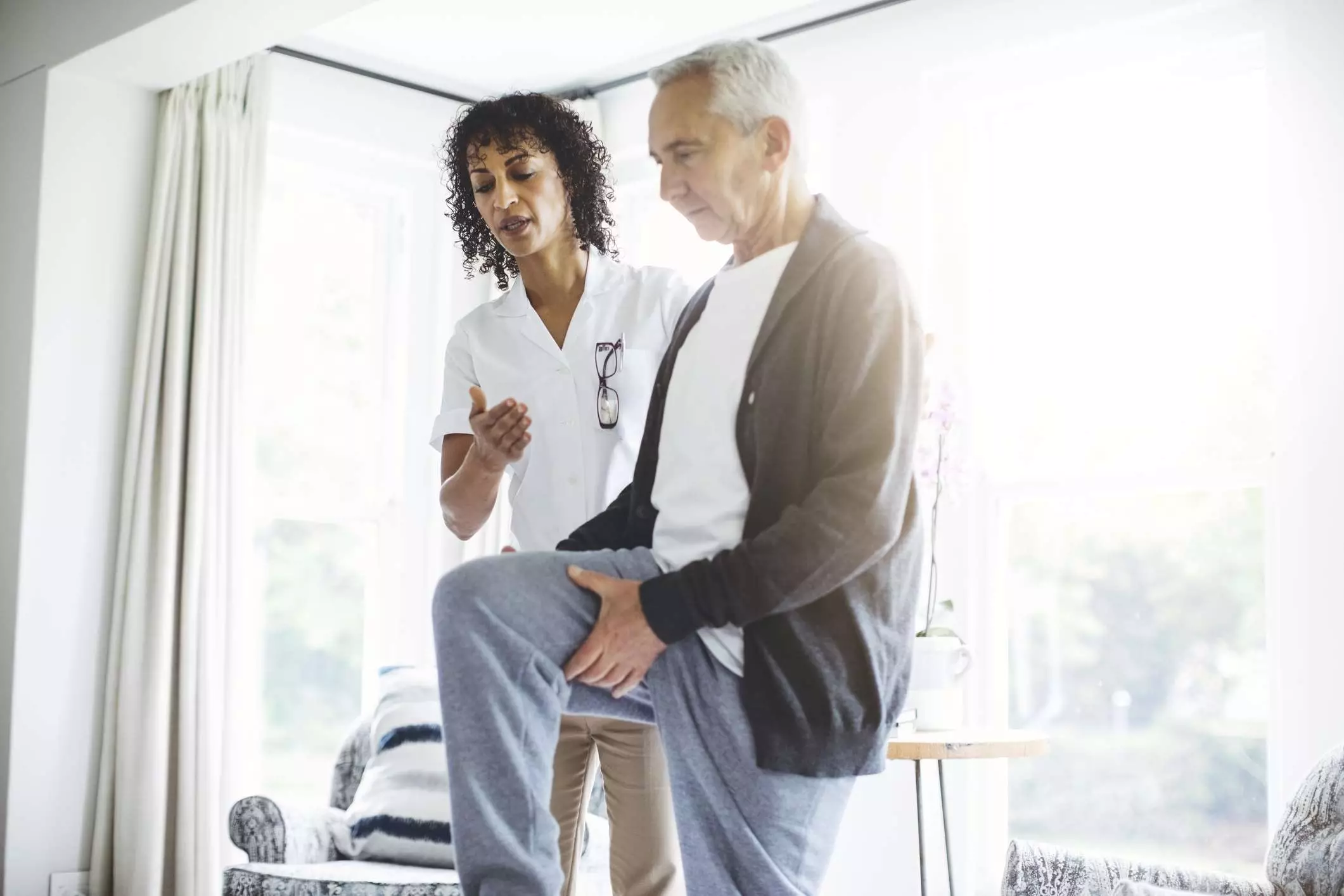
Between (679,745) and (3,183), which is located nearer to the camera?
(679,745)

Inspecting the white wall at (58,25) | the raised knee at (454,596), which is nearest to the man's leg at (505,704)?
the raised knee at (454,596)

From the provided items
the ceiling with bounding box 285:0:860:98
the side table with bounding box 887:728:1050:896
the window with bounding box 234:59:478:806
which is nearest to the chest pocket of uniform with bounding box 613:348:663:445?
the side table with bounding box 887:728:1050:896

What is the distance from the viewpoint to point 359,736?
3.95 m

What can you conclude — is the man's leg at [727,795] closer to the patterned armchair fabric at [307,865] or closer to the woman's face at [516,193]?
the woman's face at [516,193]

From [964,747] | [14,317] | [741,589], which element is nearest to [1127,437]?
[964,747]

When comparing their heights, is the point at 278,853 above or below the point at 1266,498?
below

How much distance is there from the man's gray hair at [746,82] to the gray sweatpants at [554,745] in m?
0.52

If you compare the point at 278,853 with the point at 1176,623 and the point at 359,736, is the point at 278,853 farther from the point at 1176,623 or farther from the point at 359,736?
the point at 1176,623

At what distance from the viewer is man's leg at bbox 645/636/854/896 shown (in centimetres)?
152

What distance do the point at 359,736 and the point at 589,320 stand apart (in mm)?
2118

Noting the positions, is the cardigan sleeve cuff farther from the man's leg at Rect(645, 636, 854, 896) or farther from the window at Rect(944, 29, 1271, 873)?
the window at Rect(944, 29, 1271, 873)

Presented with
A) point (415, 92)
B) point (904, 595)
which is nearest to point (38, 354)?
point (415, 92)

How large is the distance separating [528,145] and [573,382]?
0.40 metres

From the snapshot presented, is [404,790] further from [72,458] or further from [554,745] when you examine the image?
[554,745]
